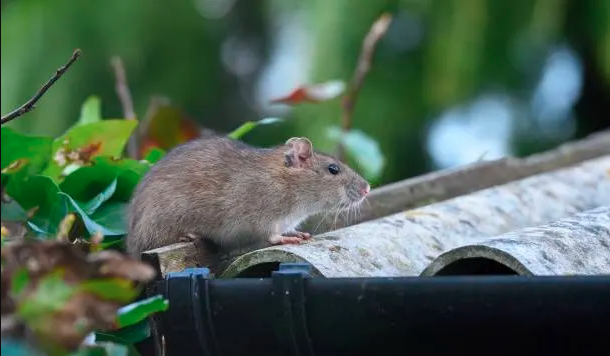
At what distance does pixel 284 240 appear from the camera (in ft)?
8.79

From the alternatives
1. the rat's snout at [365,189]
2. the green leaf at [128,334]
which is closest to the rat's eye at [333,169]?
the rat's snout at [365,189]

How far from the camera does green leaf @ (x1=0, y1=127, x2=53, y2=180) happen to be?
2432mm

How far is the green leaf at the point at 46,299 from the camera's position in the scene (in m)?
1.10

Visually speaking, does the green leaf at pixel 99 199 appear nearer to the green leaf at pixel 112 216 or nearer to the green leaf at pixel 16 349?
the green leaf at pixel 112 216

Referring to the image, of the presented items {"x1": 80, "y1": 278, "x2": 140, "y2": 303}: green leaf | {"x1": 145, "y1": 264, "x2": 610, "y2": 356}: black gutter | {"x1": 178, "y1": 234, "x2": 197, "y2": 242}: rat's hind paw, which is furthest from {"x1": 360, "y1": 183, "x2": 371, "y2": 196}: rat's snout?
{"x1": 80, "y1": 278, "x2": 140, "y2": 303}: green leaf

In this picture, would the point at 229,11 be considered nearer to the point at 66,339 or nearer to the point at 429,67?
the point at 429,67

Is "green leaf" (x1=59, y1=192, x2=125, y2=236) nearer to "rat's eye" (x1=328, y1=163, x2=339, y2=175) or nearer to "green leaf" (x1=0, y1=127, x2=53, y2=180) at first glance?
"green leaf" (x1=0, y1=127, x2=53, y2=180)

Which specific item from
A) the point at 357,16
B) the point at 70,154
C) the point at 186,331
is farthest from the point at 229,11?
the point at 186,331

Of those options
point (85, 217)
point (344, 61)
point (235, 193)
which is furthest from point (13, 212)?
point (344, 61)

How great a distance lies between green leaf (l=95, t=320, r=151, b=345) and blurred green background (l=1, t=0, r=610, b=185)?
12.6ft

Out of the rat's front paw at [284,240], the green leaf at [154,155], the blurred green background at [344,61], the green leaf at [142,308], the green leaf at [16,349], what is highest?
the blurred green background at [344,61]

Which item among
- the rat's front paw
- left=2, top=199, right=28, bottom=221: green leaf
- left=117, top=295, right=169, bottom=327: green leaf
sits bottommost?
left=117, top=295, right=169, bottom=327: green leaf

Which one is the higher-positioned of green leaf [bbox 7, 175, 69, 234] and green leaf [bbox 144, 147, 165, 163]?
green leaf [bbox 144, 147, 165, 163]

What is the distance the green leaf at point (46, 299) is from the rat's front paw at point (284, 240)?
134cm
